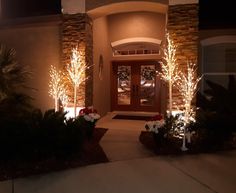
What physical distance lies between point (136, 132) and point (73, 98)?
2.40m

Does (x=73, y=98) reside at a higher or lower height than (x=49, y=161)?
higher

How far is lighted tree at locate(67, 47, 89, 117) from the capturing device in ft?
27.8

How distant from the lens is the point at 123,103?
1321 centimetres

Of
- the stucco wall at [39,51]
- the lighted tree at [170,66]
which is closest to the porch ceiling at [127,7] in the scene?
the lighted tree at [170,66]

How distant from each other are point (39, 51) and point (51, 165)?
5.39m

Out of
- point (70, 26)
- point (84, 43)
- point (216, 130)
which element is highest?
point (70, 26)

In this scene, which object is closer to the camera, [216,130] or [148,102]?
[216,130]

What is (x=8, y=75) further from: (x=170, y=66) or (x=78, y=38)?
(x=170, y=66)

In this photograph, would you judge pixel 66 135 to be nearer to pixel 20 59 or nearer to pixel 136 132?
pixel 136 132

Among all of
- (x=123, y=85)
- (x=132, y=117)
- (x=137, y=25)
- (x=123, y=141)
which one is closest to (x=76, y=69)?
(x=123, y=141)

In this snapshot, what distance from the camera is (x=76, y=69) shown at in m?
8.51

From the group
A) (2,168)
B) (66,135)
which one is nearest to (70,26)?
(66,135)

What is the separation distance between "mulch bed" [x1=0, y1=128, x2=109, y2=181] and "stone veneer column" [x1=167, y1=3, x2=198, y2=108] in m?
3.55

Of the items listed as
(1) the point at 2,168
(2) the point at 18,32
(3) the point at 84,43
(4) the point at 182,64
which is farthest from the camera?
(2) the point at 18,32
